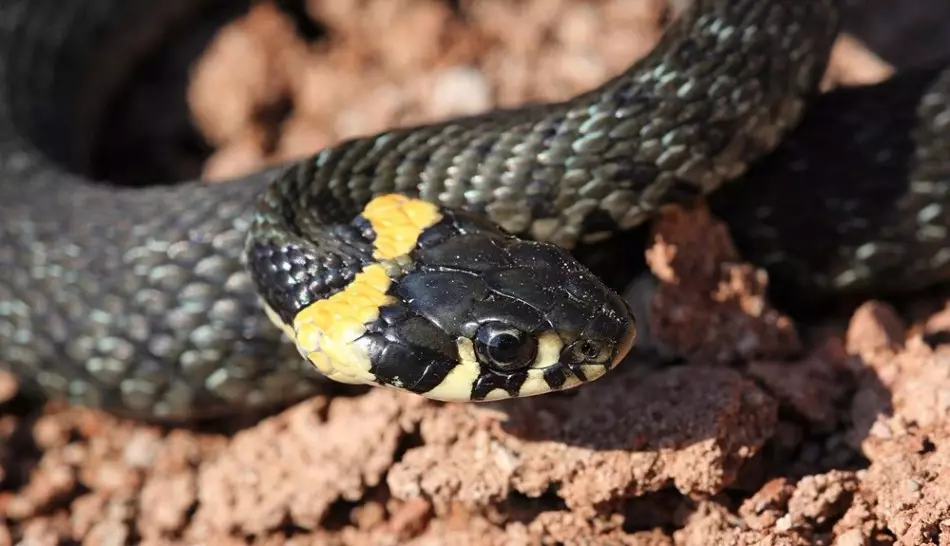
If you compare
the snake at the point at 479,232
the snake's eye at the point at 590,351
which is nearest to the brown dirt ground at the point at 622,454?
the snake at the point at 479,232

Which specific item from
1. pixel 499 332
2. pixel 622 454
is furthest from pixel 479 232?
pixel 622 454

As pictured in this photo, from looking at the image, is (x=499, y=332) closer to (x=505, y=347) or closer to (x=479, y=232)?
(x=505, y=347)

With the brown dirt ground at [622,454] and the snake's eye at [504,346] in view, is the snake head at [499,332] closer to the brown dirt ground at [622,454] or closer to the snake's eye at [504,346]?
the snake's eye at [504,346]

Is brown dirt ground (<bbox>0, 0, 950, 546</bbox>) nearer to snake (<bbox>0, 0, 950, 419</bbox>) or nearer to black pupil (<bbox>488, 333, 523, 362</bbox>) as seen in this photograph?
snake (<bbox>0, 0, 950, 419</bbox>)

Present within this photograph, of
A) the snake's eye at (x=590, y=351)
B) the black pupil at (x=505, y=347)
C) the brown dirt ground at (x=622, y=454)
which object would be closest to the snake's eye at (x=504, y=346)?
the black pupil at (x=505, y=347)

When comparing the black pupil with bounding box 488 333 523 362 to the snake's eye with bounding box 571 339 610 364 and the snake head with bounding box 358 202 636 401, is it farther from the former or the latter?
the snake's eye with bounding box 571 339 610 364

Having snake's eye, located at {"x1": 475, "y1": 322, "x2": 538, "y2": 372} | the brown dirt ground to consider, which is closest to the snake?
snake's eye, located at {"x1": 475, "y1": 322, "x2": 538, "y2": 372}

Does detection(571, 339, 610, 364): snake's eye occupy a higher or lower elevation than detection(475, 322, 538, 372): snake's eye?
higher

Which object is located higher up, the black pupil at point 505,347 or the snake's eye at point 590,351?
the snake's eye at point 590,351

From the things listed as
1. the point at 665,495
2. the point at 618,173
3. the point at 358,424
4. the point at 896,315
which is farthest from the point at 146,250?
the point at 896,315
